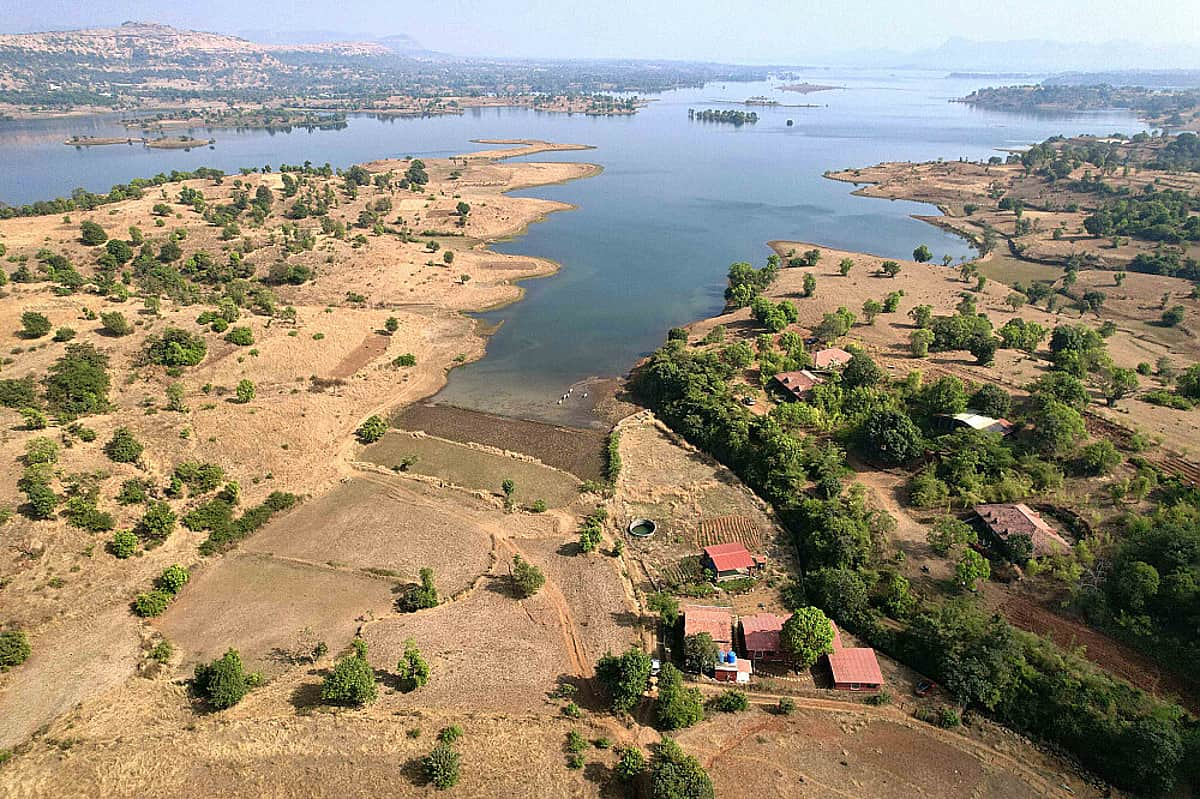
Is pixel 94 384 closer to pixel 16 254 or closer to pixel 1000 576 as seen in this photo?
pixel 16 254

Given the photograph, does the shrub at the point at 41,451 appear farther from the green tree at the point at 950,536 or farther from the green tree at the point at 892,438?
the green tree at the point at 892,438

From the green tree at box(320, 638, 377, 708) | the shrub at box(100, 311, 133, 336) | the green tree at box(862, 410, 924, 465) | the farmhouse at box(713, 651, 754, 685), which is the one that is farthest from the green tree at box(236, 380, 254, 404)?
the green tree at box(862, 410, 924, 465)

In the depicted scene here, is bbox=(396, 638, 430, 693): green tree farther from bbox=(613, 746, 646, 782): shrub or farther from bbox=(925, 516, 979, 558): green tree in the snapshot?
bbox=(925, 516, 979, 558): green tree

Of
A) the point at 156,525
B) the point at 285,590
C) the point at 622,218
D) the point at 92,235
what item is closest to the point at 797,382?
the point at 285,590

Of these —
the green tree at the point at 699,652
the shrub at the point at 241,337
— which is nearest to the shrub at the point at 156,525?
the shrub at the point at 241,337

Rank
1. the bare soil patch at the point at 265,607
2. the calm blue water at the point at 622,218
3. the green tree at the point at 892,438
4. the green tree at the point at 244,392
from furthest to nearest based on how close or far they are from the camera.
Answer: the calm blue water at the point at 622,218 → the green tree at the point at 244,392 → the green tree at the point at 892,438 → the bare soil patch at the point at 265,607
